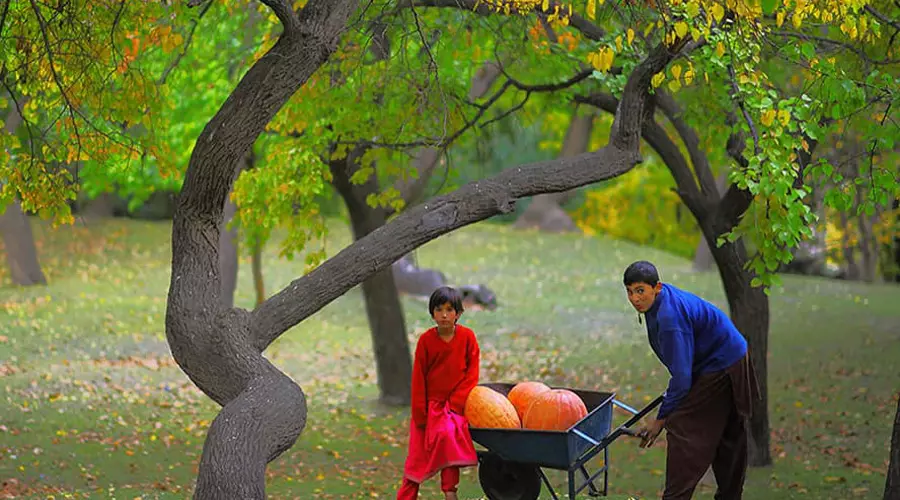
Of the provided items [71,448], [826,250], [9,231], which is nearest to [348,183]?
[71,448]

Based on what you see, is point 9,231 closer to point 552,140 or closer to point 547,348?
point 547,348

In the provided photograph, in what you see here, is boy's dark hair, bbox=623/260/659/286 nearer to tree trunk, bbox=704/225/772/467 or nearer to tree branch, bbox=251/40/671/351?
tree branch, bbox=251/40/671/351

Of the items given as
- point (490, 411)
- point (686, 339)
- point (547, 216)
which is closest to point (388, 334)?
point (490, 411)

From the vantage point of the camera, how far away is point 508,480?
7.88 metres

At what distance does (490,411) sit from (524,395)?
0.28 meters

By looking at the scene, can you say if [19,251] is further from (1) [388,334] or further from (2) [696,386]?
(2) [696,386]

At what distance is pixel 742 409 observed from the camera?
7.11 metres

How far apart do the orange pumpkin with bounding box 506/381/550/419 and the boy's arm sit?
95 cm

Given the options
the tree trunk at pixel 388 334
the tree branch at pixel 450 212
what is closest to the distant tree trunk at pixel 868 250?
the tree trunk at pixel 388 334

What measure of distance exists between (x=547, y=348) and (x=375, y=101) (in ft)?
31.6

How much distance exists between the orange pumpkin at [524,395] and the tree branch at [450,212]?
45.4 inches

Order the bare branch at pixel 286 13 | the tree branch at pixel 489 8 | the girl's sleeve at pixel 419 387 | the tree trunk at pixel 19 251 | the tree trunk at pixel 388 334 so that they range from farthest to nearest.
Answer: the tree trunk at pixel 19 251 → the tree trunk at pixel 388 334 → the tree branch at pixel 489 8 → the girl's sleeve at pixel 419 387 → the bare branch at pixel 286 13

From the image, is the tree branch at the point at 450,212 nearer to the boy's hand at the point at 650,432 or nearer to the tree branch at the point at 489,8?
the tree branch at the point at 489,8

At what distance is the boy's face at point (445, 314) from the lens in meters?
7.43
